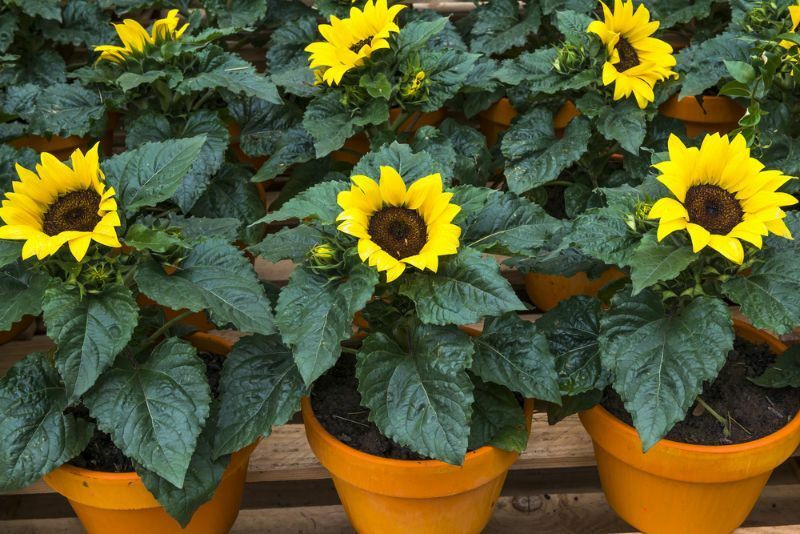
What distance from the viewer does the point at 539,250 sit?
178 cm

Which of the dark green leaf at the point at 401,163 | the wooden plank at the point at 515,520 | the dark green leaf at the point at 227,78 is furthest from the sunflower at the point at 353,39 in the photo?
the wooden plank at the point at 515,520

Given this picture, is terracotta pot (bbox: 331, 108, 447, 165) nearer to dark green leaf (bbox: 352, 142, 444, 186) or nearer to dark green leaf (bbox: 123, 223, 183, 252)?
dark green leaf (bbox: 352, 142, 444, 186)

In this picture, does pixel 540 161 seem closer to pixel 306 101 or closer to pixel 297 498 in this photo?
pixel 306 101

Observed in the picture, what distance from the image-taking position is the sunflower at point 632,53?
1.96 m

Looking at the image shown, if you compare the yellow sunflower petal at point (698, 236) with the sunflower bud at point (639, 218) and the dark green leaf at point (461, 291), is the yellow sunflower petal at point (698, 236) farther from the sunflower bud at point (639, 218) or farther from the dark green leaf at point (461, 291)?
the dark green leaf at point (461, 291)

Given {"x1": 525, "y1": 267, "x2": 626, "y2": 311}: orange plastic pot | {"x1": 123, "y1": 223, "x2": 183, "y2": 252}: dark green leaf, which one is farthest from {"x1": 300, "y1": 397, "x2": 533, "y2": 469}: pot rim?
{"x1": 525, "y1": 267, "x2": 626, "y2": 311}: orange plastic pot

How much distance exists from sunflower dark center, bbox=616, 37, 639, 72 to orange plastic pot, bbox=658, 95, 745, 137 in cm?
35

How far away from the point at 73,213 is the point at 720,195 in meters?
1.07

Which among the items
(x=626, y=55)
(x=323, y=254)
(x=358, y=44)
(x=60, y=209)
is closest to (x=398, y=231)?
(x=323, y=254)

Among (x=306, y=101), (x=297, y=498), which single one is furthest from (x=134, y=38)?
(x=297, y=498)

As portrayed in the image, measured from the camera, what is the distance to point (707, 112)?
91.3 inches

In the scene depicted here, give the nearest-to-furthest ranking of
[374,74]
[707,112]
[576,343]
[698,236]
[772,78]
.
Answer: [698,236] < [576,343] < [772,78] < [374,74] < [707,112]

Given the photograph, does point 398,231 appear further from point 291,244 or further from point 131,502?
point 131,502

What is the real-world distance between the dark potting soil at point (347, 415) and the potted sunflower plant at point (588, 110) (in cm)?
44
